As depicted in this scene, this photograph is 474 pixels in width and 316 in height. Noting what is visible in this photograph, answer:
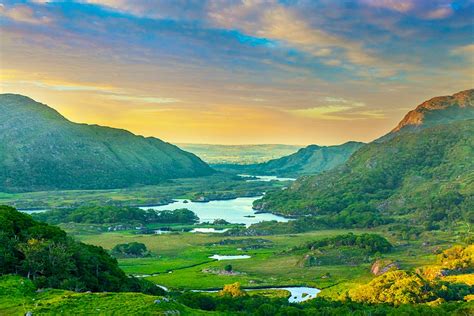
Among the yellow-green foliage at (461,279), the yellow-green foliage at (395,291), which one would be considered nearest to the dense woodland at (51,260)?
the yellow-green foliage at (395,291)

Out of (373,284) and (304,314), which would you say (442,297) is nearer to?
(373,284)

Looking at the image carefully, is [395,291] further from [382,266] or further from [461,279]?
[382,266]

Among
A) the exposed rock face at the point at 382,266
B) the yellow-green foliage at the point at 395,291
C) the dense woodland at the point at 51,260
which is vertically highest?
the dense woodland at the point at 51,260

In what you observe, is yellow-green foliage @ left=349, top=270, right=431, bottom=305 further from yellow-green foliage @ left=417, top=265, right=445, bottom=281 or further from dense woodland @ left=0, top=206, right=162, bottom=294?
dense woodland @ left=0, top=206, right=162, bottom=294

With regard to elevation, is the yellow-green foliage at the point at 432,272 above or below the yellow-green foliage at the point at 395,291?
below

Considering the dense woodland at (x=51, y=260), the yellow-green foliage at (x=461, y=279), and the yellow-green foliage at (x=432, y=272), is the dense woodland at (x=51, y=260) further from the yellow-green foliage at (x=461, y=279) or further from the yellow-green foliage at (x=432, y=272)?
the yellow-green foliage at (x=432, y=272)

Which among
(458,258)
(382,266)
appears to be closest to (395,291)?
(382,266)
